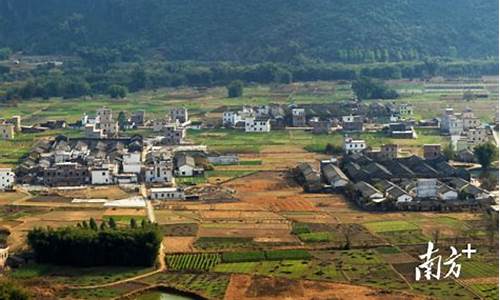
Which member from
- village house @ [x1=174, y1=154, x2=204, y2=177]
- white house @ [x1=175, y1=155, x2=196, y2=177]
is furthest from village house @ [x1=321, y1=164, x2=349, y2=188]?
white house @ [x1=175, y1=155, x2=196, y2=177]

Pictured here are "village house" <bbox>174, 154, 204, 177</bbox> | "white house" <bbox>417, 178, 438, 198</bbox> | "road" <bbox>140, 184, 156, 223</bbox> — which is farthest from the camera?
"village house" <bbox>174, 154, 204, 177</bbox>

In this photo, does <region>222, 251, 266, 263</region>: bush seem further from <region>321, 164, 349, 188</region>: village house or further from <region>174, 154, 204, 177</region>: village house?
<region>174, 154, 204, 177</region>: village house

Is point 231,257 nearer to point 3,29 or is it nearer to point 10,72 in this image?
point 10,72

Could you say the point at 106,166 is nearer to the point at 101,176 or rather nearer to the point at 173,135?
the point at 101,176

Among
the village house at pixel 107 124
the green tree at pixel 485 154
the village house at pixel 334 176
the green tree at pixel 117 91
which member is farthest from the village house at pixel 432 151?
the green tree at pixel 117 91

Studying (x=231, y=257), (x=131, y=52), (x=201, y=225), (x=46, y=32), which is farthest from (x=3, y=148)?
(x=46, y=32)
